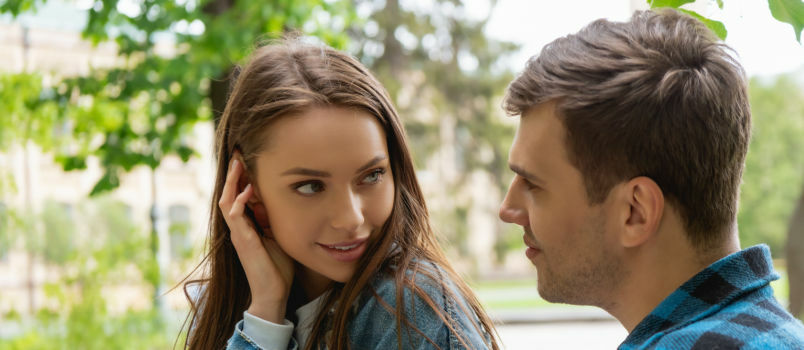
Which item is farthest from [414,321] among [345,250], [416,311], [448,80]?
[448,80]

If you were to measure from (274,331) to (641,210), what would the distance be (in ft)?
3.11

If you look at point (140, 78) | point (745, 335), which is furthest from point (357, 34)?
point (745, 335)

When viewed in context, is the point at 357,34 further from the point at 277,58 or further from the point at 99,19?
the point at 277,58

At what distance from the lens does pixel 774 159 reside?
30.0m

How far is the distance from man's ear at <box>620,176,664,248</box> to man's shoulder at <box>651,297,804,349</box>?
21 centimetres

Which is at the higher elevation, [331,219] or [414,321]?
[331,219]

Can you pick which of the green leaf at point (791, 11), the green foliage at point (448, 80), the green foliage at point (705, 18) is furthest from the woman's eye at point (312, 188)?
the green foliage at point (448, 80)

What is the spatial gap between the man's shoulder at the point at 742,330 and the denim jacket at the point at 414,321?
0.58 metres

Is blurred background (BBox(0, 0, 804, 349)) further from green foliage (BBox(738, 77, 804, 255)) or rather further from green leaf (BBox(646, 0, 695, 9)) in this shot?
green foliage (BBox(738, 77, 804, 255))

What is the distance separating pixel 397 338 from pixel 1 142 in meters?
6.97

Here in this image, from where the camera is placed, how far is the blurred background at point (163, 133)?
5043 millimetres

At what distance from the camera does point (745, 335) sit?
1280 mm

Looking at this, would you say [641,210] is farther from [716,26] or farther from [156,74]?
[156,74]

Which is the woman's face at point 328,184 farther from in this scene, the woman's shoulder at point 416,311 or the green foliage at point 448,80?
the green foliage at point 448,80
